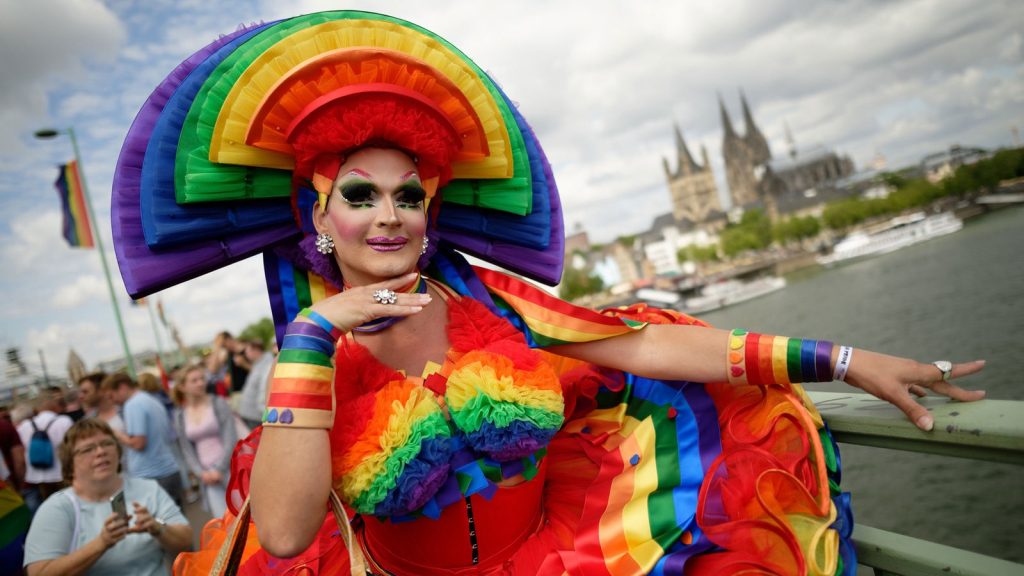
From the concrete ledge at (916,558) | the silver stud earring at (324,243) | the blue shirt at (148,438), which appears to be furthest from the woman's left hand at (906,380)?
the blue shirt at (148,438)

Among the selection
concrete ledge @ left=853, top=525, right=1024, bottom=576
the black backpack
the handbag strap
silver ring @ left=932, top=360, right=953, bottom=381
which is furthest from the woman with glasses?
silver ring @ left=932, top=360, right=953, bottom=381

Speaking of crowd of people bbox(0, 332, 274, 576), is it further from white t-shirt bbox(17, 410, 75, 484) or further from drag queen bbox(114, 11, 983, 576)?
drag queen bbox(114, 11, 983, 576)

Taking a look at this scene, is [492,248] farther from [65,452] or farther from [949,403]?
[65,452]

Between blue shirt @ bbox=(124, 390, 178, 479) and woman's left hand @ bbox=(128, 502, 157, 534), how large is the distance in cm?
247

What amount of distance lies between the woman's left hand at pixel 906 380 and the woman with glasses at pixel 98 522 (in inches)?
118

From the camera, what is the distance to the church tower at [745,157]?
323 feet

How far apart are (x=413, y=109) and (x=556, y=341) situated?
29.5 inches

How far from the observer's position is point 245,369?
6938 millimetres

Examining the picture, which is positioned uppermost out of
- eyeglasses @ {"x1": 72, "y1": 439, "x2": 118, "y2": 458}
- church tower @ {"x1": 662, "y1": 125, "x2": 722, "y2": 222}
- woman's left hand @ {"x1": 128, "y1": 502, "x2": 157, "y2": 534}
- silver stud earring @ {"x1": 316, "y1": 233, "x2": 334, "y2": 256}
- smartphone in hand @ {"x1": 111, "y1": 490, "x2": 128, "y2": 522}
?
church tower @ {"x1": 662, "y1": 125, "x2": 722, "y2": 222}

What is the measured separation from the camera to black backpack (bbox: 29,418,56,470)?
4949 mm

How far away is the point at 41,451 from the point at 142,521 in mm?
3073

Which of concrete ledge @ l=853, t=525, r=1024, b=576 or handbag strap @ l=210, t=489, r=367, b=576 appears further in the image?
handbag strap @ l=210, t=489, r=367, b=576

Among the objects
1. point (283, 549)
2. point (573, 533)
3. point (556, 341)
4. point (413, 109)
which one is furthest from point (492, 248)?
point (283, 549)

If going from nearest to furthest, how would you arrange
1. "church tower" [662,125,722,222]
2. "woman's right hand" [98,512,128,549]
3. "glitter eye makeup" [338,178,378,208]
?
"glitter eye makeup" [338,178,378,208], "woman's right hand" [98,512,128,549], "church tower" [662,125,722,222]
